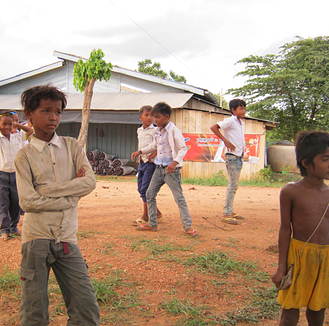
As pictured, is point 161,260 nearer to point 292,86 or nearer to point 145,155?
point 145,155

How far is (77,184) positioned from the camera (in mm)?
2270

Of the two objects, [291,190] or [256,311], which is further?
[256,311]

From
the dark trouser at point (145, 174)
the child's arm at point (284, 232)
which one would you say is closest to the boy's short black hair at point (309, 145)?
the child's arm at point (284, 232)

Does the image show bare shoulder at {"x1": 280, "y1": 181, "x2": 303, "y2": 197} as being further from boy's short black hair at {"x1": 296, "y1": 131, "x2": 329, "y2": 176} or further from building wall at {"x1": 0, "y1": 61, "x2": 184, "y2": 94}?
building wall at {"x1": 0, "y1": 61, "x2": 184, "y2": 94}

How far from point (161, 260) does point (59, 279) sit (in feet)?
6.26

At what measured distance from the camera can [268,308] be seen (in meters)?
3.05

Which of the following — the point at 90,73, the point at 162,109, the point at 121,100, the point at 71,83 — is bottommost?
the point at 162,109

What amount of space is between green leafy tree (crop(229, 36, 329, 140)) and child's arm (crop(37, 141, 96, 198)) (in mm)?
17486

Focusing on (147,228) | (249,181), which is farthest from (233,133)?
(249,181)

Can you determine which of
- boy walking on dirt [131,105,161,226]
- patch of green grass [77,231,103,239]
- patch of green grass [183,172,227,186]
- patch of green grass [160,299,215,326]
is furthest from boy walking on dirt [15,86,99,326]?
patch of green grass [183,172,227,186]

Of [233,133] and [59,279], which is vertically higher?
[233,133]

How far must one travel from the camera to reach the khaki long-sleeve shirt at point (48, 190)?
2162 mm

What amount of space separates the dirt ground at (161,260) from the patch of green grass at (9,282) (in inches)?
3.1

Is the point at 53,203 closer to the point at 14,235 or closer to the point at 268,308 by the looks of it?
the point at 268,308
